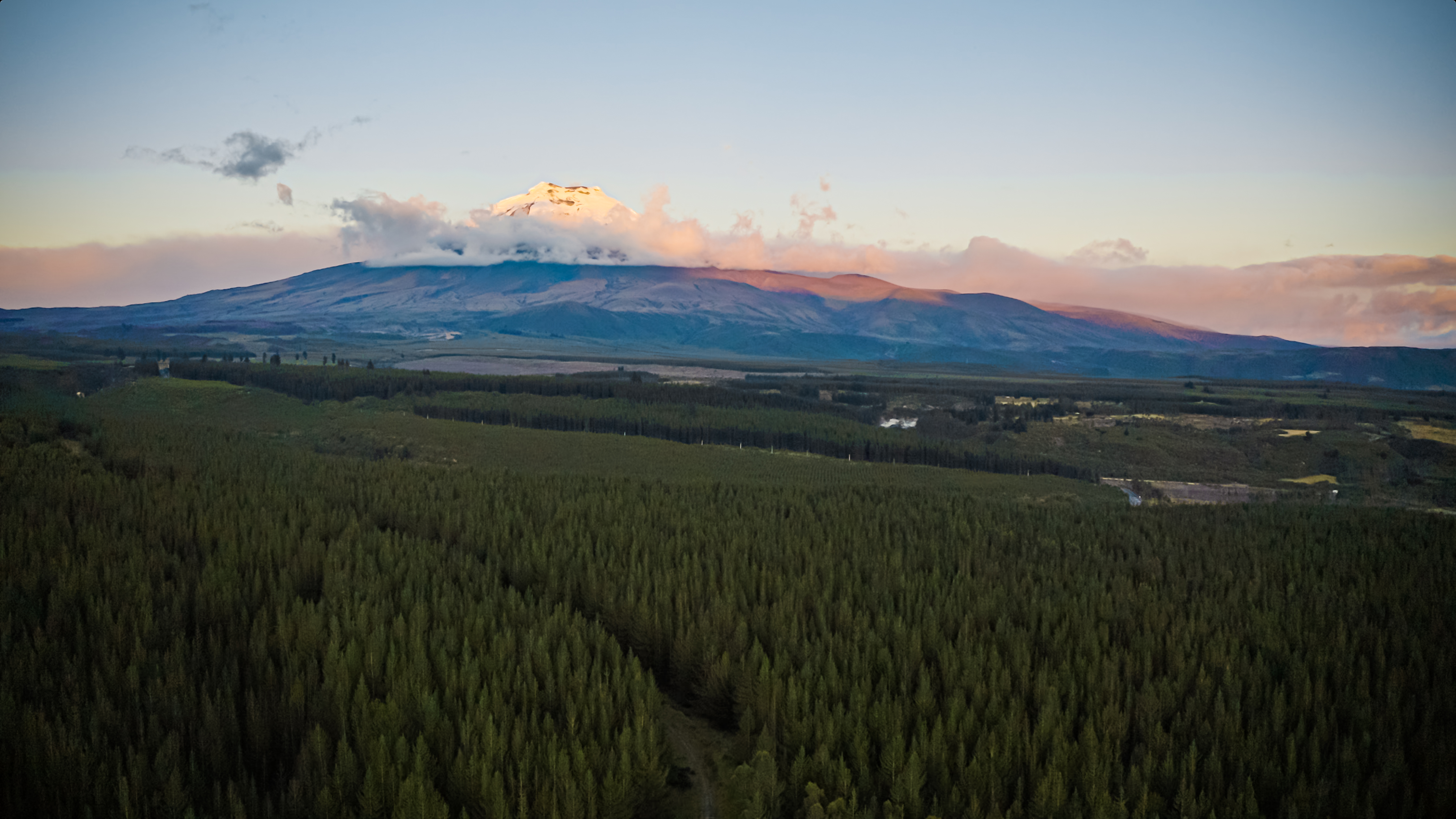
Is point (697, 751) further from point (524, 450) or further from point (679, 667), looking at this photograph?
point (524, 450)

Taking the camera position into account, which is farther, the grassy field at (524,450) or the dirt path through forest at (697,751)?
the grassy field at (524,450)

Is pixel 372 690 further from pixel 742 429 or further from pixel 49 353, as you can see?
pixel 49 353

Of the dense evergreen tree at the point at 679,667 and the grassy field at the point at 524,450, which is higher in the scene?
the dense evergreen tree at the point at 679,667

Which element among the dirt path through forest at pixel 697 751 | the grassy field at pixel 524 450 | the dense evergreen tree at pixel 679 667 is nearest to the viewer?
the dense evergreen tree at pixel 679 667

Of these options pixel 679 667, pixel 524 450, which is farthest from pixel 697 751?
pixel 524 450

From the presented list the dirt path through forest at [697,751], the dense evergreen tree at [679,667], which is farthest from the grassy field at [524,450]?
the dirt path through forest at [697,751]

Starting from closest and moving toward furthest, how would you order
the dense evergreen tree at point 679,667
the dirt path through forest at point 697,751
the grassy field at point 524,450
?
the dense evergreen tree at point 679,667
the dirt path through forest at point 697,751
the grassy field at point 524,450

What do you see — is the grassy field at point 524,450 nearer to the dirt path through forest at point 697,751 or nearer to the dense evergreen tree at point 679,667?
the dense evergreen tree at point 679,667

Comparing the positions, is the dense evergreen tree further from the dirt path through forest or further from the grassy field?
the grassy field

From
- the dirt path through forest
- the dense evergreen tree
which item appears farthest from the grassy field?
the dirt path through forest
